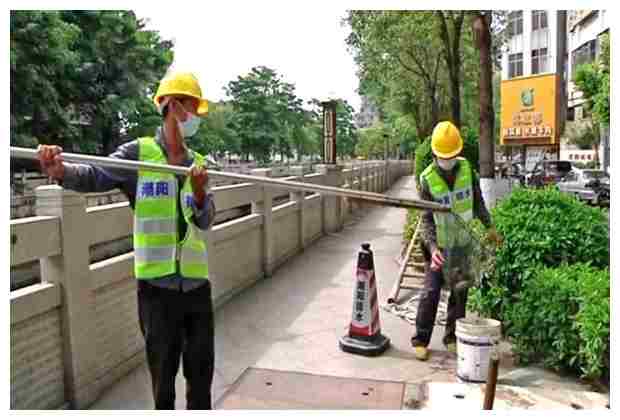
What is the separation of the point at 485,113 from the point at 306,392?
6653mm

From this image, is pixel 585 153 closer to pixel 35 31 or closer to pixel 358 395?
pixel 35 31

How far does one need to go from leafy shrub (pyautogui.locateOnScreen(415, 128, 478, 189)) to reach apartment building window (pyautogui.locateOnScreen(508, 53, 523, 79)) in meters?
35.6

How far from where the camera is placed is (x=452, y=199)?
4543 millimetres

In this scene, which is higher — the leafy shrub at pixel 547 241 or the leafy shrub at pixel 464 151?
the leafy shrub at pixel 464 151

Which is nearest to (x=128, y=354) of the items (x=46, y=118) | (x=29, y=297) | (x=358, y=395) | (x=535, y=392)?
(x=29, y=297)

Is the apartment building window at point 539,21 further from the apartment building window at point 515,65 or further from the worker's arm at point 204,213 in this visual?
A: the worker's arm at point 204,213

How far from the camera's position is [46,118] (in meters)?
18.1

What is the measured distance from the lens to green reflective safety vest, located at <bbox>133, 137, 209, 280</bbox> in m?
2.84

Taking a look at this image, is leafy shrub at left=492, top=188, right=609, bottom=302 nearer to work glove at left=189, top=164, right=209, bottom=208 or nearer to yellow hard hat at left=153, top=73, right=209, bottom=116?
work glove at left=189, top=164, right=209, bottom=208

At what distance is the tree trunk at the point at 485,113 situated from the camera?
8.99 meters

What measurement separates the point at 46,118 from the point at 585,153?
33.3 meters

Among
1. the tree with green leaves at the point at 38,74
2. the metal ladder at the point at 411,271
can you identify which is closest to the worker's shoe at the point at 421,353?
the metal ladder at the point at 411,271

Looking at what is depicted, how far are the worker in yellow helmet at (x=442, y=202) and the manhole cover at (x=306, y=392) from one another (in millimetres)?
736

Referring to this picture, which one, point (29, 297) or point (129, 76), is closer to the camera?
point (29, 297)
